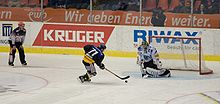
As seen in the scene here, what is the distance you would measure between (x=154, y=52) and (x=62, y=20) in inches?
259

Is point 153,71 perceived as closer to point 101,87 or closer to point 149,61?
point 149,61

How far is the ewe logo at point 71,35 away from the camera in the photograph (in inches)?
797

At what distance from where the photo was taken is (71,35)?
20.6m

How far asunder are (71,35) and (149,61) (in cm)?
→ 600

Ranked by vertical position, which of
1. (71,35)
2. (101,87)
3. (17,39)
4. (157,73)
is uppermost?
(71,35)

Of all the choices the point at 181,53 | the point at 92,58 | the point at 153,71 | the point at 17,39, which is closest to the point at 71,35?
the point at 17,39

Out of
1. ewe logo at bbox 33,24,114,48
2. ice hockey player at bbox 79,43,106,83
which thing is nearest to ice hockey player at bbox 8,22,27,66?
ewe logo at bbox 33,24,114,48

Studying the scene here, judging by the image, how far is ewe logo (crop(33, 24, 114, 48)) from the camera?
66.4 feet

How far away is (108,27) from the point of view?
20.2m

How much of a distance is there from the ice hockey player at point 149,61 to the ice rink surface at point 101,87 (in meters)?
0.24

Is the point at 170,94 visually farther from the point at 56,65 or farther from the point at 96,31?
the point at 96,31

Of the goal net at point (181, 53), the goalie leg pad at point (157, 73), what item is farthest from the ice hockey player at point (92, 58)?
the goal net at point (181, 53)

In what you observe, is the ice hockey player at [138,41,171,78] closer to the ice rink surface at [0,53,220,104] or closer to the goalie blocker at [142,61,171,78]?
the goalie blocker at [142,61,171,78]

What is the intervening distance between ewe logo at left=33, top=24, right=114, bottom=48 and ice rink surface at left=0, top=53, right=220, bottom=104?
2.33 metres
